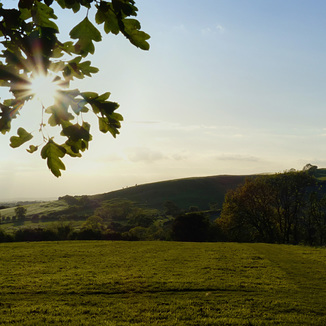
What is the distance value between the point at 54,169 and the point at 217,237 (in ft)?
159

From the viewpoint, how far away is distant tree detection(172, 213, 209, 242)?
4816 centimetres

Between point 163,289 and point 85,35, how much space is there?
14426 mm

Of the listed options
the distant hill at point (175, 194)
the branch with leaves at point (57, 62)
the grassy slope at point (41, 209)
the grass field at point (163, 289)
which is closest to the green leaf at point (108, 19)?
the branch with leaves at point (57, 62)

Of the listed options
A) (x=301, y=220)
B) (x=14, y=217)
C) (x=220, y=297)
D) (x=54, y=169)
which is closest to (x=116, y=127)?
(x=54, y=169)

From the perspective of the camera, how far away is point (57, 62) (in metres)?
2.09

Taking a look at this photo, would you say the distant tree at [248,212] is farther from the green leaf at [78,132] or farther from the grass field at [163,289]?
the green leaf at [78,132]

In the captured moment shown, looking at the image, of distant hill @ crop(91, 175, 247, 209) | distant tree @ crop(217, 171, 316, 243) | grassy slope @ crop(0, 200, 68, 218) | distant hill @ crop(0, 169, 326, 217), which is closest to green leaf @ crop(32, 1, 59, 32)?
distant tree @ crop(217, 171, 316, 243)

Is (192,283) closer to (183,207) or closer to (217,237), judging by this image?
(217,237)

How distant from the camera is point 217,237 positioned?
48094 millimetres

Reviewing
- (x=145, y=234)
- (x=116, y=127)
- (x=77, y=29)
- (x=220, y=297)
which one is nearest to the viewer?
(x=77, y=29)

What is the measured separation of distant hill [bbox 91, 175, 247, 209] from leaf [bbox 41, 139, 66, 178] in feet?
415

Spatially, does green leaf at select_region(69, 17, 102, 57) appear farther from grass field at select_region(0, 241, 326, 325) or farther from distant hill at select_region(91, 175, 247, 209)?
distant hill at select_region(91, 175, 247, 209)

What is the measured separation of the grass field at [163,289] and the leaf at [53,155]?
32.6 ft

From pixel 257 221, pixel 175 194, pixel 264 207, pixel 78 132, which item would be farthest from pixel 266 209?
pixel 175 194
